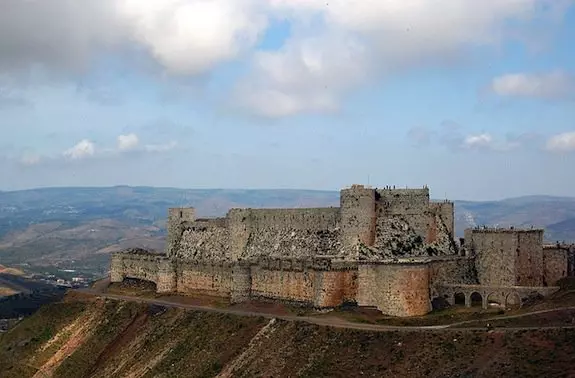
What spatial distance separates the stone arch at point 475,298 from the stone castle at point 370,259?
0.10 m

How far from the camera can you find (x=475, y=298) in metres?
76.9

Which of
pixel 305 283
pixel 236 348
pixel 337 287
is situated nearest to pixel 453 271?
pixel 337 287

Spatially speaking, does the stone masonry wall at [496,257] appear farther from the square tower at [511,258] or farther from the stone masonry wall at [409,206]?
the stone masonry wall at [409,206]

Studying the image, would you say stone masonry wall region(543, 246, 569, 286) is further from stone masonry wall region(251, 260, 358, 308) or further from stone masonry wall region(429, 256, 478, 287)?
stone masonry wall region(251, 260, 358, 308)

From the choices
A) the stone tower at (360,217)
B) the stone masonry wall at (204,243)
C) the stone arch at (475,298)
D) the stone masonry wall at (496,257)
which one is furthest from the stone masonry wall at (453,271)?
the stone masonry wall at (204,243)

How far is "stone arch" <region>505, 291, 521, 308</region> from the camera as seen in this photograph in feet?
238

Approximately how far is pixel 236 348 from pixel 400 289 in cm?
1601

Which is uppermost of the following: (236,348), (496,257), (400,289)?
(496,257)

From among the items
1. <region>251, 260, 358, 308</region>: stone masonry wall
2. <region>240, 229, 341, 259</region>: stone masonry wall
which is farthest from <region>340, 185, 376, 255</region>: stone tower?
<region>251, 260, 358, 308</region>: stone masonry wall

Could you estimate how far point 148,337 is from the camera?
85.3 meters

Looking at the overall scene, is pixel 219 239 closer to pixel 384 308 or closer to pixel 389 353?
pixel 384 308

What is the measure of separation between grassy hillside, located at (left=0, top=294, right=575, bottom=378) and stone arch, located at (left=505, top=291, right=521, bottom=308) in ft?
41.5

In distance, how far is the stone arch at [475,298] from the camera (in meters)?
75.3

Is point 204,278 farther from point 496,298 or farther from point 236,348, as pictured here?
point 496,298
